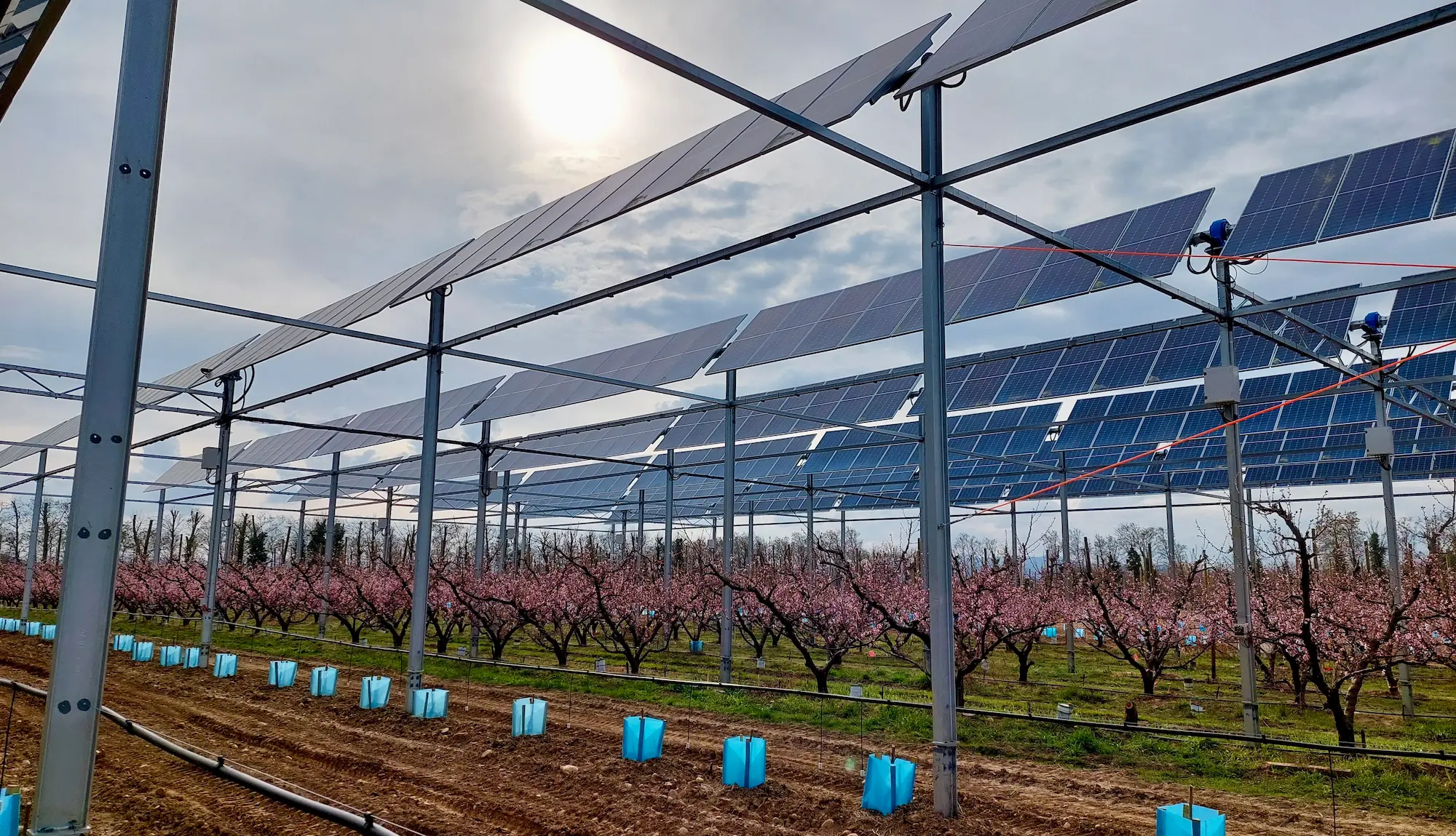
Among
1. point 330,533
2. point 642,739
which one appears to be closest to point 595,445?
point 330,533

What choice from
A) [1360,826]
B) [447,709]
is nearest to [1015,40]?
[1360,826]

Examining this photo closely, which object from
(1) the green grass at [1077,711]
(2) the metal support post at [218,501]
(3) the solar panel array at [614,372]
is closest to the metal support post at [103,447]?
(1) the green grass at [1077,711]

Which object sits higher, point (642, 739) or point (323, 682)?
point (642, 739)

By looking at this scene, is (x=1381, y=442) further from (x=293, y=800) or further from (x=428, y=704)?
(x=293, y=800)

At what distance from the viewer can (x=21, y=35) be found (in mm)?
4320

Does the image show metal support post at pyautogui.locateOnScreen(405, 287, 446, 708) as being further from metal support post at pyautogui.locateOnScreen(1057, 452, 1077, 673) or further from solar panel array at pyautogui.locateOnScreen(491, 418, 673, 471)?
metal support post at pyautogui.locateOnScreen(1057, 452, 1077, 673)

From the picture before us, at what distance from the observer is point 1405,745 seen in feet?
36.6

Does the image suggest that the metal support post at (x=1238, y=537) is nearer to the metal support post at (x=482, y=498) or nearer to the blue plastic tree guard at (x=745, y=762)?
the blue plastic tree guard at (x=745, y=762)

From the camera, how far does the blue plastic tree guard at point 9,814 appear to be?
4.72m

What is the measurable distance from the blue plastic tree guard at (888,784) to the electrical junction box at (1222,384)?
18.6 ft

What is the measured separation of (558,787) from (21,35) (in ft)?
23.7

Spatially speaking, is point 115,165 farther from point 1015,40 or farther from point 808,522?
point 808,522

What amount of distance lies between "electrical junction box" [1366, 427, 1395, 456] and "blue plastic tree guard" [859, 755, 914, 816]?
32.4ft

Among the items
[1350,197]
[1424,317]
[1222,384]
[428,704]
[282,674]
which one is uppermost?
[1350,197]
